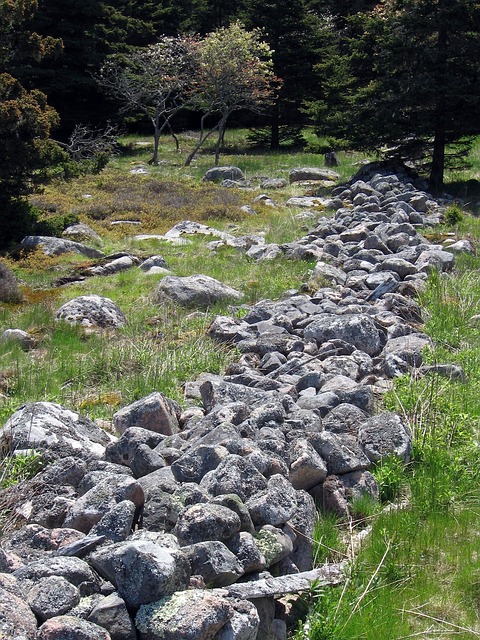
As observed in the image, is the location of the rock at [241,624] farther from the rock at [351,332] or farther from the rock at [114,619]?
the rock at [351,332]

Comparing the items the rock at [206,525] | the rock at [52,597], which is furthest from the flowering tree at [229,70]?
the rock at [52,597]

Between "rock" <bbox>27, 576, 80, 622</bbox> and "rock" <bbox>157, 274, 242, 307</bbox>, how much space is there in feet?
21.1

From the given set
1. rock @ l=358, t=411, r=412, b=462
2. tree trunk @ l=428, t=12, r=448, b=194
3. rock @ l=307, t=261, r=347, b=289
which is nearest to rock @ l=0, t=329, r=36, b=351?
rock @ l=307, t=261, r=347, b=289

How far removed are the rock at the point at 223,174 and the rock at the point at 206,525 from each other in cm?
1910

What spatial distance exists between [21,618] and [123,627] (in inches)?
15.1

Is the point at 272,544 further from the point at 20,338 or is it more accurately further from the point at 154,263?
the point at 154,263

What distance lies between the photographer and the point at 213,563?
3.24 m

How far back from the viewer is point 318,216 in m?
15.3

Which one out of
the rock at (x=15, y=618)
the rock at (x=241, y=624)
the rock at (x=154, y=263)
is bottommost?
the rock at (x=154, y=263)

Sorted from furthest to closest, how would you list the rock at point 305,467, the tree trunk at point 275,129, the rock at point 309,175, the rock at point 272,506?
the tree trunk at point 275,129 < the rock at point 309,175 < the rock at point 305,467 < the rock at point 272,506

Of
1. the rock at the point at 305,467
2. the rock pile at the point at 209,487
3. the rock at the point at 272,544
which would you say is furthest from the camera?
the rock at the point at 305,467

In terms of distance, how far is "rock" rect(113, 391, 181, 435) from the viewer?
517 cm

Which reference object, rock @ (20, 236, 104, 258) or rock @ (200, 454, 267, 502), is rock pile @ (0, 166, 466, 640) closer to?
rock @ (200, 454, 267, 502)

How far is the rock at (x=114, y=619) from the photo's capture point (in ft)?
9.41
